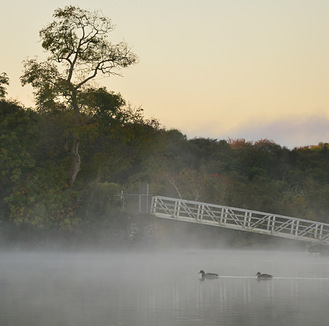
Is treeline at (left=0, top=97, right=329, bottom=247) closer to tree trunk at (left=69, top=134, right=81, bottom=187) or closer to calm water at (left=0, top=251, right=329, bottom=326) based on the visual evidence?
tree trunk at (left=69, top=134, right=81, bottom=187)

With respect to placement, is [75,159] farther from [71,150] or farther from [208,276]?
[208,276]

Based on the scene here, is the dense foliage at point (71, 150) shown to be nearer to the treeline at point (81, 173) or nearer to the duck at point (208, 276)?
the treeline at point (81, 173)

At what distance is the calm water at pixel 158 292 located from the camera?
18984 mm

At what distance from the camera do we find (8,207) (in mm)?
45875

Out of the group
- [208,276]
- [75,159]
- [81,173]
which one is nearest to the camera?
[208,276]

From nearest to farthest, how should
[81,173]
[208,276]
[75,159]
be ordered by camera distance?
[208,276] → [75,159] → [81,173]

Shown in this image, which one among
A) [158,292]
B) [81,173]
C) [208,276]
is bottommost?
[158,292]

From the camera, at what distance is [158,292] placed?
81.7 feet

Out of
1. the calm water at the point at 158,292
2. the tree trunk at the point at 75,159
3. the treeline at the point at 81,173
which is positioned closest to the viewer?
the calm water at the point at 158,292

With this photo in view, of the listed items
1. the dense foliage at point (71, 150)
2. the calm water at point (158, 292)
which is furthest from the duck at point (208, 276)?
the dense foliage at point (71, 150)

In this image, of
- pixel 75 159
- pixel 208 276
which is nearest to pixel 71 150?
pixel 75 159

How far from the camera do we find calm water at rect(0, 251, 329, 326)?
1898 centimetres

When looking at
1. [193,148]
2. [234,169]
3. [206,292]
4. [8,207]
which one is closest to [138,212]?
[8,207]

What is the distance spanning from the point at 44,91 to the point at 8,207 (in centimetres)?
668
